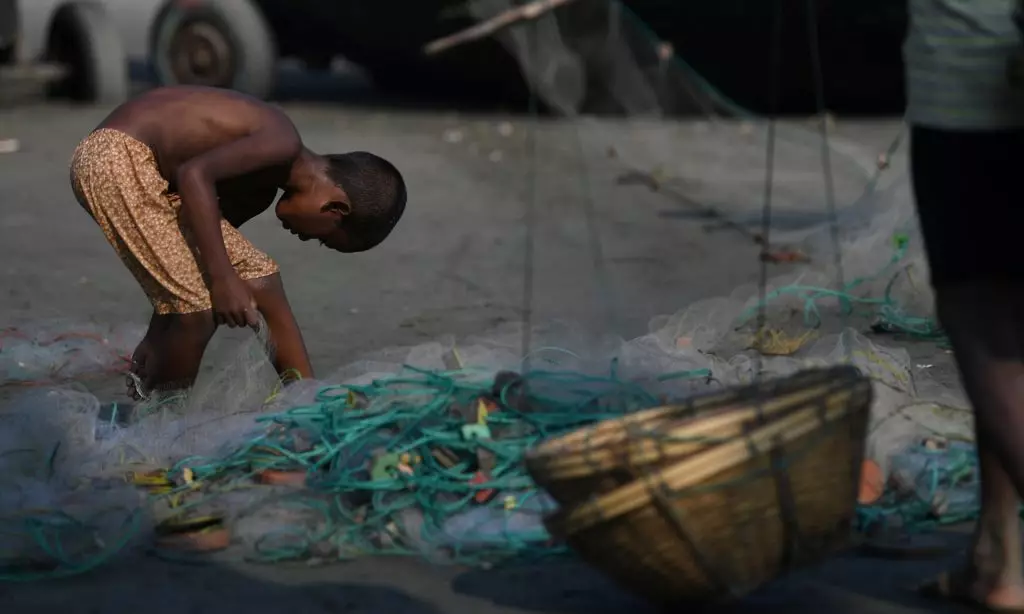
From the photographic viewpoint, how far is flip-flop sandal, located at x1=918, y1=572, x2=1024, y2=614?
267cm

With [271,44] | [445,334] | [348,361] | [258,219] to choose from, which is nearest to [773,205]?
[258,219]

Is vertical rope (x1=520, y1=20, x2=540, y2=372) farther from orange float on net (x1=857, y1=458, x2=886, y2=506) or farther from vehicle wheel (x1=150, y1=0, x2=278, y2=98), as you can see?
vehicle wheel (x1=150, y1=0, x2=278, y2=98)

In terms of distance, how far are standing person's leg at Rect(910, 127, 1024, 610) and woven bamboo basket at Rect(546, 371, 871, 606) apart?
20 cm

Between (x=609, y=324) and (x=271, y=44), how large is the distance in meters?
6.66

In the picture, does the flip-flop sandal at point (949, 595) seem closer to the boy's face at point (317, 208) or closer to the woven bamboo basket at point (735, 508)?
the woven bamboo basket at point (735, 508)

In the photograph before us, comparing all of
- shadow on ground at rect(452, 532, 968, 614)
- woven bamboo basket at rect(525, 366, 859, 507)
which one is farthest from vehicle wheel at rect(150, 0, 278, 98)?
woven bamboo basket at rect(525, 366, 859, 507)

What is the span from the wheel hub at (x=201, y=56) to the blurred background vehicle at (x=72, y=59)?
39 centimetres

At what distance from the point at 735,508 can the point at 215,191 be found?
70.6 inches

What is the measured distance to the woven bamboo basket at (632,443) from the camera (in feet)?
7.91

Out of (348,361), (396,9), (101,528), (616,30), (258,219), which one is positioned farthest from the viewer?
(396,9)

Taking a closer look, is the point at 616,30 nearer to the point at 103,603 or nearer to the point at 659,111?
the point at 659,111

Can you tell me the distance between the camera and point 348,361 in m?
4.56

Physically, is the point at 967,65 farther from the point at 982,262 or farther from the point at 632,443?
the point at 632,443

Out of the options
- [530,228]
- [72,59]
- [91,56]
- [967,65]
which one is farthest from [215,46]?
[967,65]
